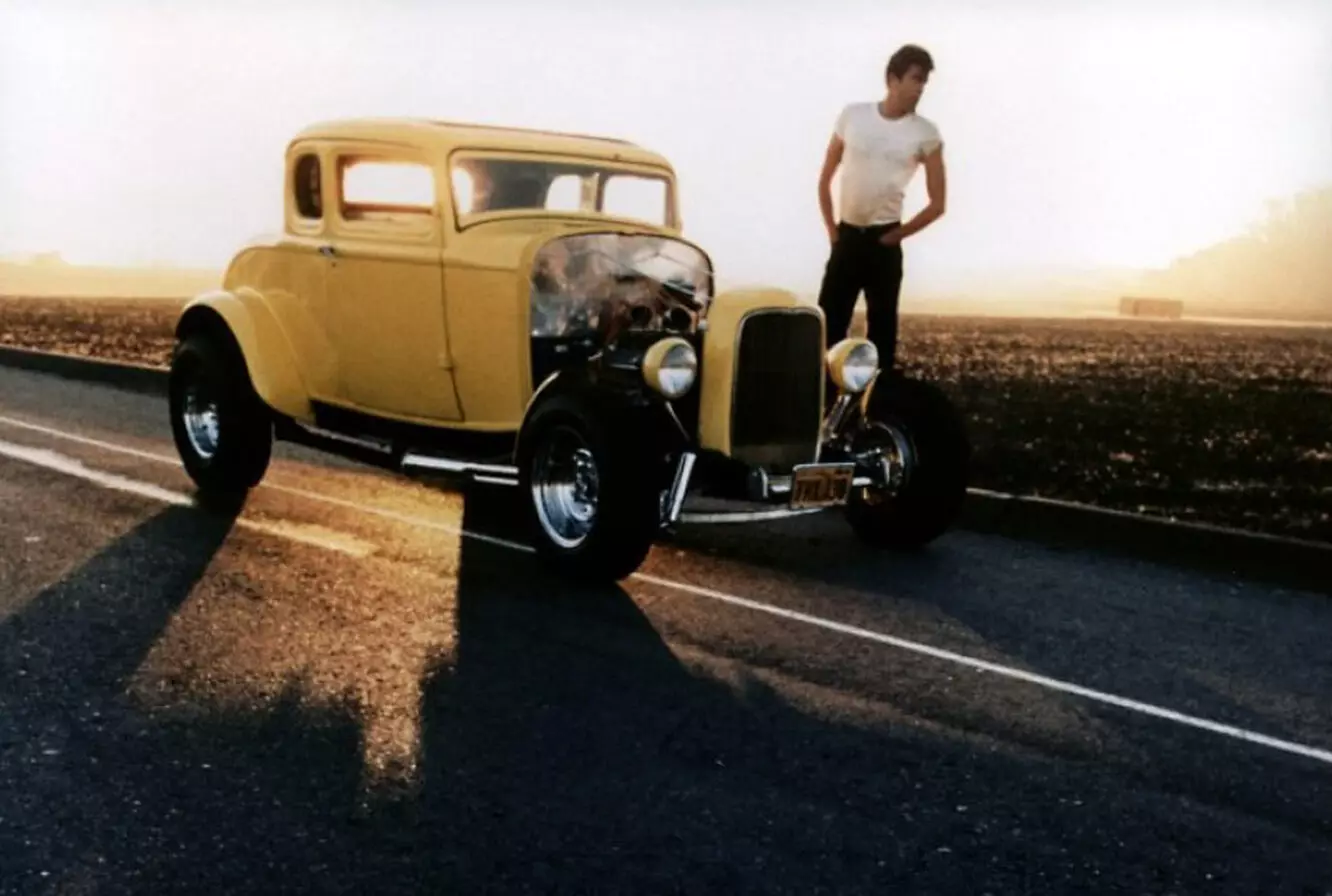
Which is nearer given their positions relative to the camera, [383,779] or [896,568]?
[383,779]

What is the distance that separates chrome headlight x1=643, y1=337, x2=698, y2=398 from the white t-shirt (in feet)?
8.48

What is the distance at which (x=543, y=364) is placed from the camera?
7.53 metres

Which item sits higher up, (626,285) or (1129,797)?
(626,285)

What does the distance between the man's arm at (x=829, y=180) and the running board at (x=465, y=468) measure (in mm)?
2748

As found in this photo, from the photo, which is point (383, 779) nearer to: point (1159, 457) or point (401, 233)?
point (401, 233)

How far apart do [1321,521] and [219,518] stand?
20.4ft

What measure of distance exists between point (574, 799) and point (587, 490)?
298cm

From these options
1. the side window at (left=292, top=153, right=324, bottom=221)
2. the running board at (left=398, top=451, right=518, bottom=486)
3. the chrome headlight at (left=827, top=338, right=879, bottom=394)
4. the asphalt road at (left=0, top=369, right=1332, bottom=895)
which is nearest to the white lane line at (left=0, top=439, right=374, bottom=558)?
the asphalt road at (left=0, top=369, right=1332, bottom=895)

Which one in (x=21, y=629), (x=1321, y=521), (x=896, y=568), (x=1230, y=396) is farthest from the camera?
(x=1230, y=396)

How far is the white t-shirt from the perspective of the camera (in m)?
8.94

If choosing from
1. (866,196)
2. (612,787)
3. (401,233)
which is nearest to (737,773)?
(612,787)

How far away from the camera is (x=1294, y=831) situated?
405cm

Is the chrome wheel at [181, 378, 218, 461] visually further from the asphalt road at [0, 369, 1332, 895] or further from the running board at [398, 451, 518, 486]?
the running board at [398, 451, 518, 486]

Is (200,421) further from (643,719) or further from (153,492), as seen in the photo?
(643,719)
